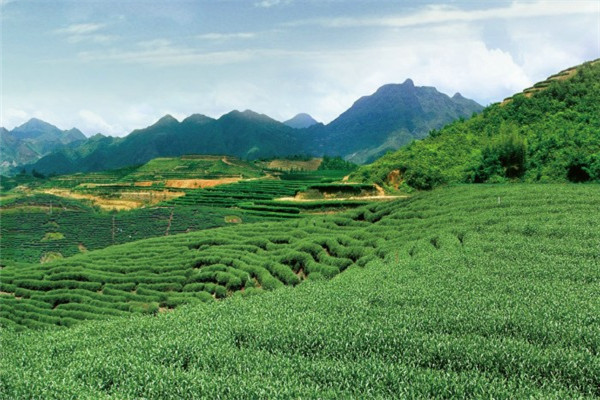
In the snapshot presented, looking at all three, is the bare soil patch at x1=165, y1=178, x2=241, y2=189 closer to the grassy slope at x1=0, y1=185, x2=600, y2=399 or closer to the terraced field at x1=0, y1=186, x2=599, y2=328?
the terraced field at x1=0, y1=186, x2=599, y2=328

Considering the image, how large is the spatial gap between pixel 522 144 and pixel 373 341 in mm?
60804

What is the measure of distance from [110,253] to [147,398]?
4152 centimetres

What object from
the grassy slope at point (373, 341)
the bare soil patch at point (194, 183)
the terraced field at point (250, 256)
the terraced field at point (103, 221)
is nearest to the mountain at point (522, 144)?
the terraced field at point (250, 256)

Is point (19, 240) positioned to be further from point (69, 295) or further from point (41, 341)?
point (41, 341)

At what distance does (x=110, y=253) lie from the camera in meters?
54.2

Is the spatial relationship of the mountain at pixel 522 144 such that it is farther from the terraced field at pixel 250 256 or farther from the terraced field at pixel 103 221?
the terraced field at pixel 103 221

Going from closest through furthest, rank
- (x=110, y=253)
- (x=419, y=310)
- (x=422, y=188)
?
1. (x=419, y=310)
2. (x=110, y=253)
3. (x=422, y=188)

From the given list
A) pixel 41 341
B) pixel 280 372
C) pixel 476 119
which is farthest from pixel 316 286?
pixel 476 119

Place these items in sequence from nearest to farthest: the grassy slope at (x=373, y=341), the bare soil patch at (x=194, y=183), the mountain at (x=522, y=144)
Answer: the grassy slope at (x=373, y=341), the mountain at (x=522, y=144), the bare soil patch at (x=194, y=183)

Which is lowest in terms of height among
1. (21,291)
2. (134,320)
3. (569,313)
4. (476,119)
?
(21,291)

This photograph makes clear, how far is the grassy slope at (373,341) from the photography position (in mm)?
16609

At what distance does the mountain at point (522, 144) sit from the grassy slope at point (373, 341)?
115ft

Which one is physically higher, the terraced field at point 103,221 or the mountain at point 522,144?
the mountain at point 522,144

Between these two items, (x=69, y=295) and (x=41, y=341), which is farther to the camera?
(x=69, y=295)
